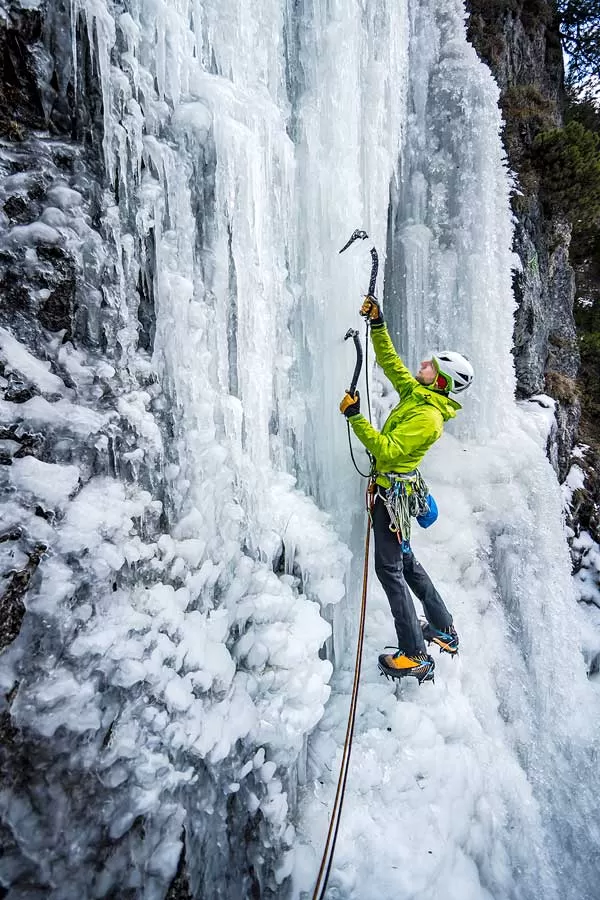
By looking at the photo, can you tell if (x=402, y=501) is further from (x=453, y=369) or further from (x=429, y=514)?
(x=453, y=369)

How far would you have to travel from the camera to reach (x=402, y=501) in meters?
2.96

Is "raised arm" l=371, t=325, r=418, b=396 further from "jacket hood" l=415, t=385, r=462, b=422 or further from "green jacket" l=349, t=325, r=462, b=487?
"jacket hood" l=415, t=385, r=462, b=422

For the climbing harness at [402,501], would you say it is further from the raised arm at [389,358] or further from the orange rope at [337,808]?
the raised arm at [389,358]

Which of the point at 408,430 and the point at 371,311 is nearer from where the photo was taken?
the point at 408,430

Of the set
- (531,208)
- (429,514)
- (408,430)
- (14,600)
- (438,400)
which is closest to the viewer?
(14,600)

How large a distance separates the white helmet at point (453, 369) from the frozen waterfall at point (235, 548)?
0.82m

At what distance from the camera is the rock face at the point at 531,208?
21.3 feet

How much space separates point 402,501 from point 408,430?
471mm

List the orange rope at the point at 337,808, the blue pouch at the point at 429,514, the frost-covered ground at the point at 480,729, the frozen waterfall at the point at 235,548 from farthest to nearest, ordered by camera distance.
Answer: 1. the blue pouch at the point at 429,514
2. the frost-covered ground at the point at 480,729
3. the orange rope at the point at 337,808
4. the frozen waterfall at the point at 235,548

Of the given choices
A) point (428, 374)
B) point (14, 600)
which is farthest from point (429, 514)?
point (14, 600)

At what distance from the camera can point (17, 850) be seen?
1.48 metres

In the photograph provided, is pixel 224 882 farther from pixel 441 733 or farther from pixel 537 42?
pixel 537 42

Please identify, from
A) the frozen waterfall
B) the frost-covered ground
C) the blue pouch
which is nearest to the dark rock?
the frozen waterfall

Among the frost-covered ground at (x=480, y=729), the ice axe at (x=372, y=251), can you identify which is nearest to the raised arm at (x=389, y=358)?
the ice axe at (x=372, y=251)
